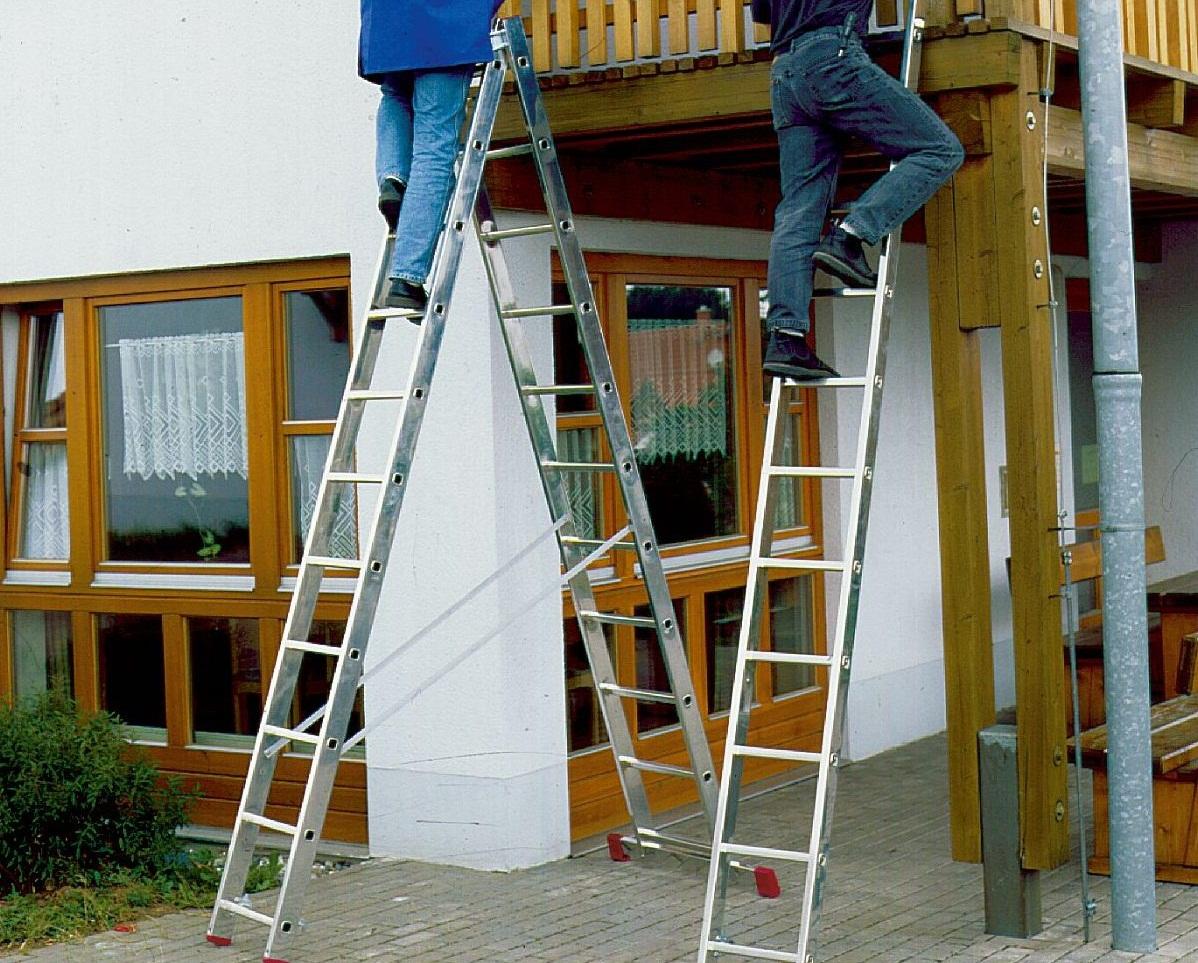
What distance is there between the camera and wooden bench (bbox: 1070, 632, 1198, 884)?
702 centimetres

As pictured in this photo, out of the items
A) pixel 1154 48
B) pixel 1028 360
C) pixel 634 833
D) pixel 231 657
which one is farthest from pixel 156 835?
pixel 1154 48

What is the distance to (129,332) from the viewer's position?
891 centimetres

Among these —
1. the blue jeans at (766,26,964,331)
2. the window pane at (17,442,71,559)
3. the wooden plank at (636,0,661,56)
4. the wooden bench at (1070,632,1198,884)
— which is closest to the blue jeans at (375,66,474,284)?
the wooden plank at (636,0,661,56)

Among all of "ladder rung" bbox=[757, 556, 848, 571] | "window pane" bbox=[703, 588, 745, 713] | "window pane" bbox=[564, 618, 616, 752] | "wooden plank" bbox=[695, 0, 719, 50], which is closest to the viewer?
"ladder rung" bbox=[757, 556, 848, 571]

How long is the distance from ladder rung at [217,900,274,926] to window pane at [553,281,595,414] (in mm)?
2848

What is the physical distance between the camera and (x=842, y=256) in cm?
586

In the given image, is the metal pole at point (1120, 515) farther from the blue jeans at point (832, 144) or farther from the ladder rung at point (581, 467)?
the ladder rung at point (581, 467)

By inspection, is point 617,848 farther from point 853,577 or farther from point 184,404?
point 184,404

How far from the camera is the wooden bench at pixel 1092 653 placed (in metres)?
8.62

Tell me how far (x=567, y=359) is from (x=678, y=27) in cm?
193

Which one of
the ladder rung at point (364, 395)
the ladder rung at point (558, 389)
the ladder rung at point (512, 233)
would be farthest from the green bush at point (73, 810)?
the ladder rung at point (512, 233)

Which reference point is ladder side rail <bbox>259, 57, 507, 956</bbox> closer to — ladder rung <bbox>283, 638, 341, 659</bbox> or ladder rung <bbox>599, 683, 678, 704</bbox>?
ladder rung <bbox>283, 638, 341, 659</bbox>

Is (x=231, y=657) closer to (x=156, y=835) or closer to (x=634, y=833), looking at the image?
(x=156, y=835)

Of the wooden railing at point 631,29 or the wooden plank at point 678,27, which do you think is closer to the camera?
the wooden railing at point 631,29
